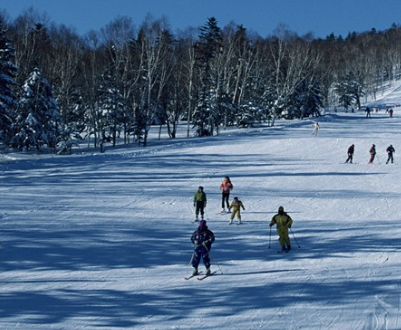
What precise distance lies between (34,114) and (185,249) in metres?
26.9

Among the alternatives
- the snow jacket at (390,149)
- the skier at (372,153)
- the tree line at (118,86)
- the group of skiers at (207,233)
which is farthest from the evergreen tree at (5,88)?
the snow jacket at (390,149)

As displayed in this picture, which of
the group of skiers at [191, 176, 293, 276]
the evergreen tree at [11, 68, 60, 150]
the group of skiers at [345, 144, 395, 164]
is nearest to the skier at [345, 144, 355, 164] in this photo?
the group of skiers at [345, 144, 395, 164]

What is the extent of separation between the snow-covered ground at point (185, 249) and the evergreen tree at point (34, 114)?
7.91 metres

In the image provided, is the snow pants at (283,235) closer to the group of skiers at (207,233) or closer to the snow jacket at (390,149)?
the group of skiers at (207,233)

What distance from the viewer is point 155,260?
476 inches

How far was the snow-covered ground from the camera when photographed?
8.85 meters

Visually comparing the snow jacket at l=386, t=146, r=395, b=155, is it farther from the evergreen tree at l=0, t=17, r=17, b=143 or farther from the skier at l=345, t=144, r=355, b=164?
the evergreen tree at l=0, t=17, r=17, b=143

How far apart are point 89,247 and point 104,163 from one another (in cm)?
1731

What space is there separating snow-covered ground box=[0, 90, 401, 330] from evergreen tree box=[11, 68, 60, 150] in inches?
311

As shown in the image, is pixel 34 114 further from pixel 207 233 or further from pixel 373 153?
pixel 207 233

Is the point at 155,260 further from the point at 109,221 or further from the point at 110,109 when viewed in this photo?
the point at 110,109

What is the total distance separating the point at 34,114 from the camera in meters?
36.6

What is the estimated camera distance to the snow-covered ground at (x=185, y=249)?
8.85m

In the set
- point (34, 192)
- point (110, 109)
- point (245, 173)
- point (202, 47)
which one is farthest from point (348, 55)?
point (34, 192)
